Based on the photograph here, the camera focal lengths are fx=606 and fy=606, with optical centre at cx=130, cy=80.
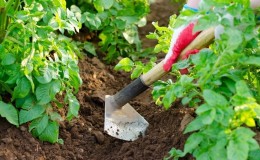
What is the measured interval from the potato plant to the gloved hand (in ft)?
Answer: 1.17

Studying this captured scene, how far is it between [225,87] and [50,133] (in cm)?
96

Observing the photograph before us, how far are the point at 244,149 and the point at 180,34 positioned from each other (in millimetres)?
910

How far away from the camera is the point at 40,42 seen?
8.91 feet

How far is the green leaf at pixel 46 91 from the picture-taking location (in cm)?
275

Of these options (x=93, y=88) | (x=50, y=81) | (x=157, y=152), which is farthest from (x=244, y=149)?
(x=93, y=88)

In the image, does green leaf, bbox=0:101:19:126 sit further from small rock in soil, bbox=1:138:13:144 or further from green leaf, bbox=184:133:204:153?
green leaf, bbox=184:133:204:153

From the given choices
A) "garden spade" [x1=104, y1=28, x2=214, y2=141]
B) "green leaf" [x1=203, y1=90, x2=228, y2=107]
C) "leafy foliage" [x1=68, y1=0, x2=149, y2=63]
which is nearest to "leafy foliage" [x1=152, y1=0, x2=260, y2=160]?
"green leaf" [x1=203, y1=90, x2=228, y2=107]

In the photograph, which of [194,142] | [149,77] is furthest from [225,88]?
[149,77]

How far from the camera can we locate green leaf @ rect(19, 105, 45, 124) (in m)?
2.79

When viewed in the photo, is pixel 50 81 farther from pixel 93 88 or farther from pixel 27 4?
pixel 93 88

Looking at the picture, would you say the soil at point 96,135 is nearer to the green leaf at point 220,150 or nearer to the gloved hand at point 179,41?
the gloved hand at point 179,41

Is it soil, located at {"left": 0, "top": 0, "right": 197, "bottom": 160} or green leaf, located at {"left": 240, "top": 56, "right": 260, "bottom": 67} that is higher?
green leaf, located at {"left": 240, "top": 56, "right": 260, "bottom": 67}

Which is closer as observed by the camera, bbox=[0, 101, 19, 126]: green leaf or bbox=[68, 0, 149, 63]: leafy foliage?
bbox=[0, 101, 19, 126]: green leaf

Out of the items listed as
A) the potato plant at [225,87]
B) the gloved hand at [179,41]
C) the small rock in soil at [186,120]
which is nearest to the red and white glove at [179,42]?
the gloved hand at [179,41]
